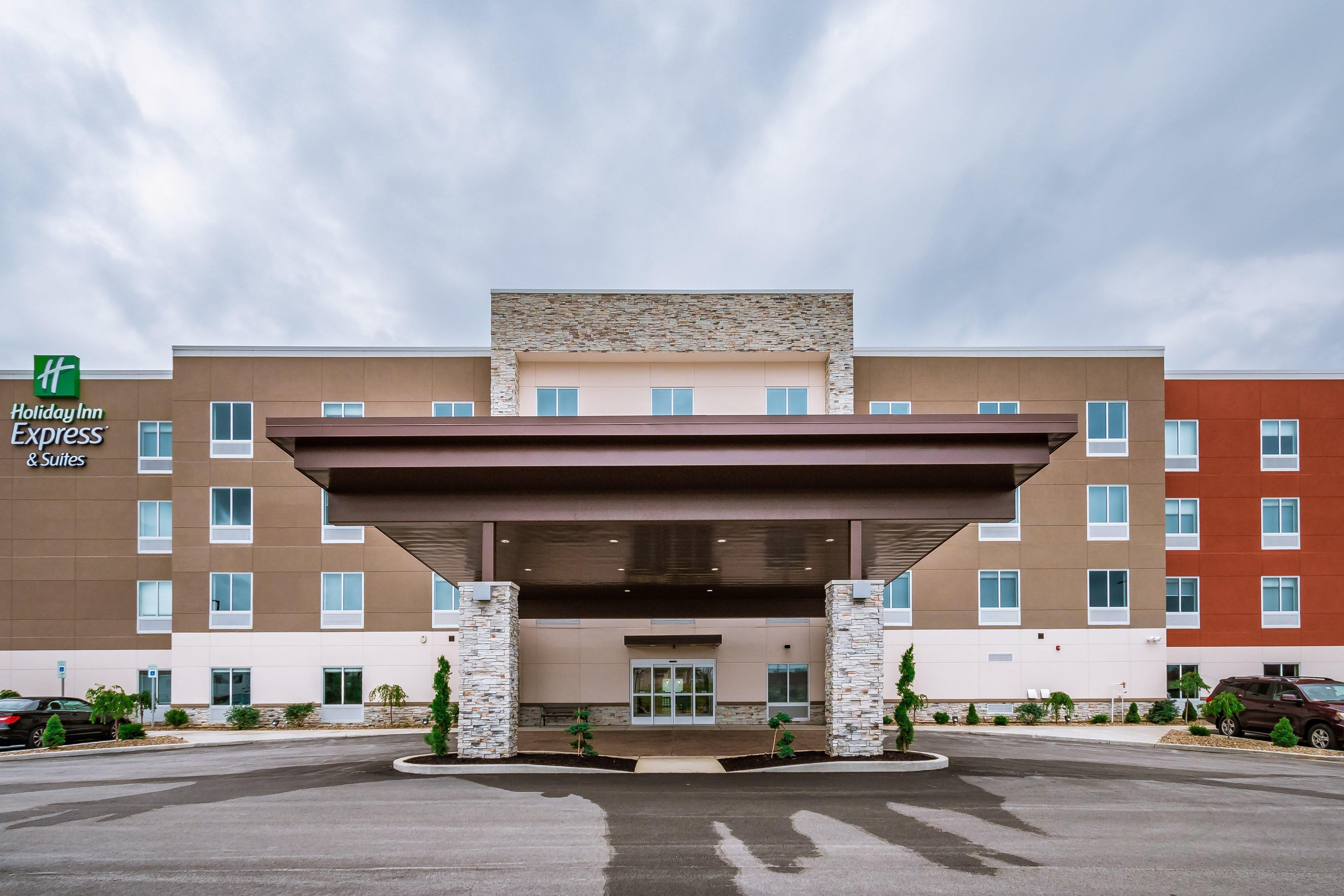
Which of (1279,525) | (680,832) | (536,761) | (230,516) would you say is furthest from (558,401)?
(1279,525)

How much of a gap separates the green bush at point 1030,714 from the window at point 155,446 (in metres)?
28.7

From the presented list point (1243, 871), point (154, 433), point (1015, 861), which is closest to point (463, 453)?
point (1015, 861)

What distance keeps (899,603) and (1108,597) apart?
6.73 metres

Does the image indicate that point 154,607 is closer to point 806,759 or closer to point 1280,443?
point 806,759

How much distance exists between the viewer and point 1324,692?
67.1 ft

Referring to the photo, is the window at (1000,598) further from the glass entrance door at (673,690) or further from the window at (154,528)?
the window at (154,528)

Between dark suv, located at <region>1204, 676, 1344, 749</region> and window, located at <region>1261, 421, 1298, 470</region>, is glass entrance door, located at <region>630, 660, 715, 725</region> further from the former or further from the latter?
window, located at <region>1261, 421, 1298, 470</region>

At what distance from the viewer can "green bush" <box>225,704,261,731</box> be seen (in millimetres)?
26750

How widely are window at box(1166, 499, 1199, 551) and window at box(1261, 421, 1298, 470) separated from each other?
9.74ft

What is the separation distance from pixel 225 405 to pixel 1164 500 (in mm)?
30897

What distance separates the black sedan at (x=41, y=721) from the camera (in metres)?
21.4

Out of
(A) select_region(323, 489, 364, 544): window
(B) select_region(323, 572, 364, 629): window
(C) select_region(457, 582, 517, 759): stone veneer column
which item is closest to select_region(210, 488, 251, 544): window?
(A) select_region(323, 489, 364, 544): window

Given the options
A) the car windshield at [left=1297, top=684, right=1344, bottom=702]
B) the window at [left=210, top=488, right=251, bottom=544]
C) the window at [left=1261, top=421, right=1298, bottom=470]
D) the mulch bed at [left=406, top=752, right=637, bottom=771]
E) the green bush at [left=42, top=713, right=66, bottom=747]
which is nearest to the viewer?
the mulch bed at [left=406, top=752, right=637, bottom=771]

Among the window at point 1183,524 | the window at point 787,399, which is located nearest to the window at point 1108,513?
the window at point 1183,524
